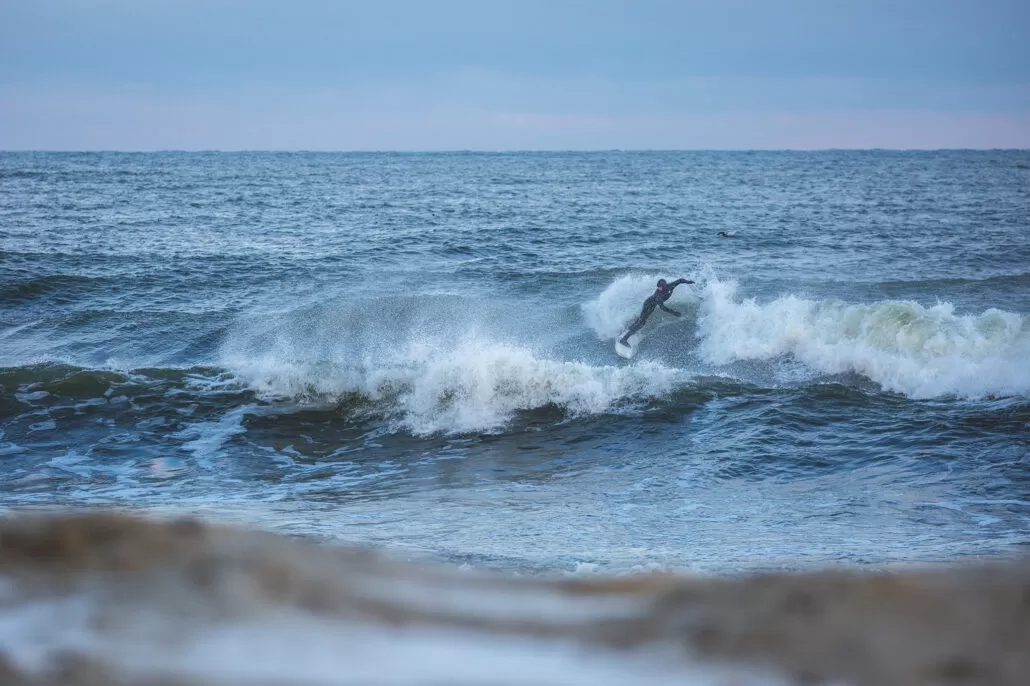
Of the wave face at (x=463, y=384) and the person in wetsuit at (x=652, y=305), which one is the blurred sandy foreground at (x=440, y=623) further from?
the person in wetsuit at (x=652, y=305)

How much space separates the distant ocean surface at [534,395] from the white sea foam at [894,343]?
58 millimetres

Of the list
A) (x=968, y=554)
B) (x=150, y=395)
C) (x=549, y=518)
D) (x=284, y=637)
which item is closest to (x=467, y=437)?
(x=549, y=518)

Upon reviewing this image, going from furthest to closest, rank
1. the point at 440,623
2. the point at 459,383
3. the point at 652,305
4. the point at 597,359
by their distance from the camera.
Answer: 1. the point at 652,305
2. the point at 597,359
3. the point at 459,383
4. the point at 440,623

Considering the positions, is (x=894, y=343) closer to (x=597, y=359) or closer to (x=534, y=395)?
(x=597, y=359)

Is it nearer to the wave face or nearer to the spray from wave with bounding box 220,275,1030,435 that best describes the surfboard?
the spray from wave with bounding box 220,275,1030,435

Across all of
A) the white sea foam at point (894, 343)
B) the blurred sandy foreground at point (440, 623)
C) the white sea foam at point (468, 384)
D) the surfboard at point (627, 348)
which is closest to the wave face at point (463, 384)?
the white sea foam at point (468, 384)

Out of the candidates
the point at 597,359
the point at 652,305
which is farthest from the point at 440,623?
the point at 652,305

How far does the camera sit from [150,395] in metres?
13.4

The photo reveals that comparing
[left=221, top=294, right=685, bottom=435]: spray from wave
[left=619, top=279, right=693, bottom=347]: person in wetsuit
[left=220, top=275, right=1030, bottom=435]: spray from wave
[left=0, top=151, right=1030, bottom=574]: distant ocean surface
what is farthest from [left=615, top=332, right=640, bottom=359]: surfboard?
[left=221, top=294, right=685, bottom=435]: spray from wave

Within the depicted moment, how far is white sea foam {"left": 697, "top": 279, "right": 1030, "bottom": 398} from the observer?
12820mm

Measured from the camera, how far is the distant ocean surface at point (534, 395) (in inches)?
322

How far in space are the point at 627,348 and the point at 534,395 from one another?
4359 millimetres

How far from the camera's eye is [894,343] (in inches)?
568

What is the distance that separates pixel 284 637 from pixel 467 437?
10.1 meters
